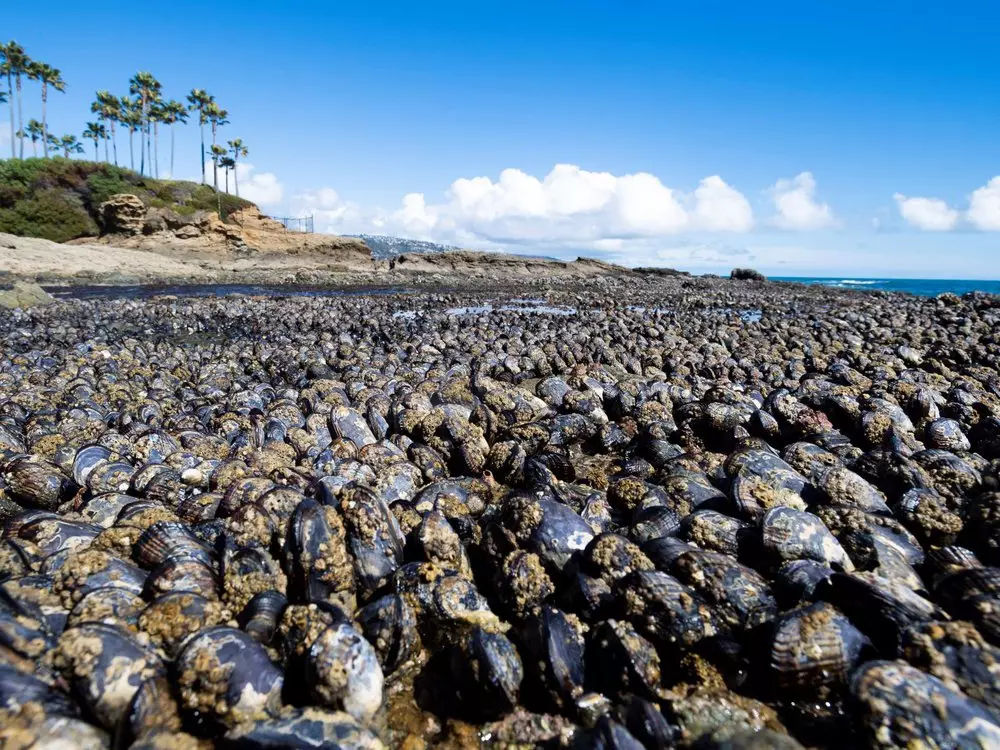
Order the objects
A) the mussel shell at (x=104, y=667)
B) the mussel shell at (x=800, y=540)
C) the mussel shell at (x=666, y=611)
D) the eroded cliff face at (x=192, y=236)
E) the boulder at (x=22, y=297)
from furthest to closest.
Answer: the eroded cliff face at (x=192, y=236)
the boulder at (x=22, y=297)
the mussel shell at (x=800, y=540)
the mussel shell at (x=666, y=611)
the mussel shell at (x=104, y=667)

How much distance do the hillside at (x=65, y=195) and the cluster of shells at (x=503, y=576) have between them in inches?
1866

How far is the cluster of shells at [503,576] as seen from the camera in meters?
2.01

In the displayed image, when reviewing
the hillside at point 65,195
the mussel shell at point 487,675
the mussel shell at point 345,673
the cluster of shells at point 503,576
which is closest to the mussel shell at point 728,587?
the cluster of shells at point 503,576

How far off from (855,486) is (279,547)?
141 inches

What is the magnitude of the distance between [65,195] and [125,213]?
6.82 meters

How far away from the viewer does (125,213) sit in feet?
137

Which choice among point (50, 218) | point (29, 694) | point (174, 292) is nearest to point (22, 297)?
point (174, 292)

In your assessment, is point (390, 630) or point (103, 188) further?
point (103, 188)

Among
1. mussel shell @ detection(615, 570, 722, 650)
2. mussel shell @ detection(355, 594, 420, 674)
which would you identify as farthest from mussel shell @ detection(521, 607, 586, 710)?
mussel shell @ detection(355, 594, 420, 674)

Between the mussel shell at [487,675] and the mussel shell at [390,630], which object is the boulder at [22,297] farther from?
the mussel shell at [487,675]

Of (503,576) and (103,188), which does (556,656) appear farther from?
(103,188)

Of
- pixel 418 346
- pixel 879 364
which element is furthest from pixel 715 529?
A: pixel 418 346

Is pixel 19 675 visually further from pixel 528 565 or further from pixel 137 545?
pixel 528 565

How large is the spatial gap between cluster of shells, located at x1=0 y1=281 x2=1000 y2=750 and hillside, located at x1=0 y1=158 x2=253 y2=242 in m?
47.4
